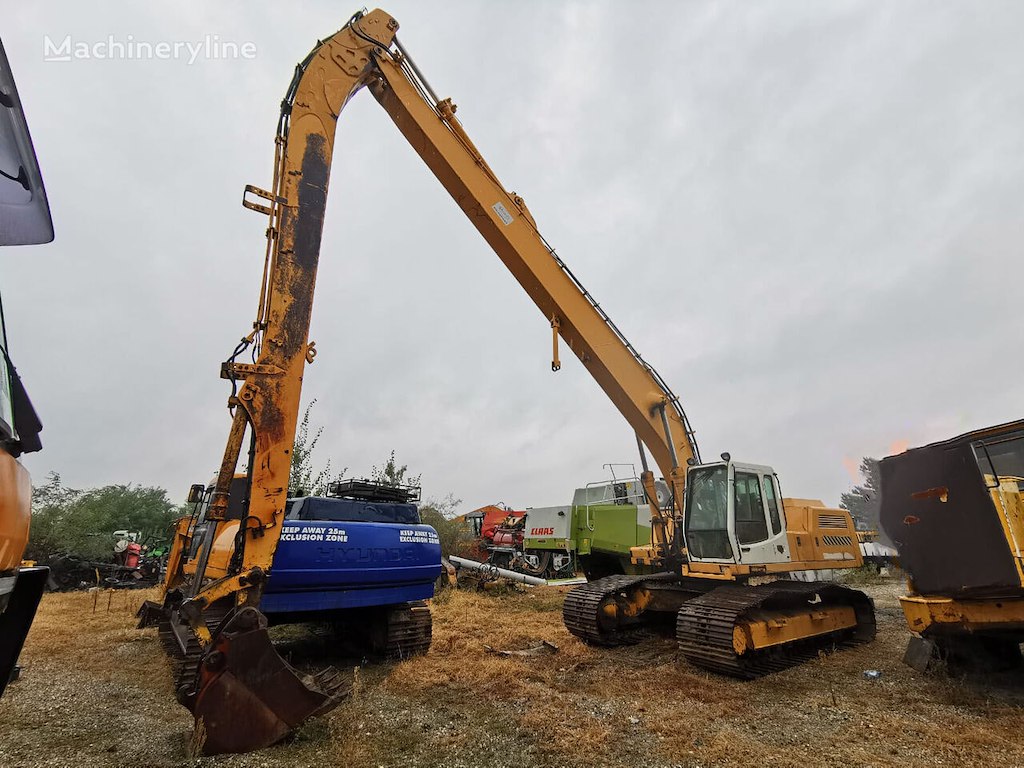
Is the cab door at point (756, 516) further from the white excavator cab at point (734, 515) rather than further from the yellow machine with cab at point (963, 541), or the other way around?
the yellow machine with cab at point (963, 541)

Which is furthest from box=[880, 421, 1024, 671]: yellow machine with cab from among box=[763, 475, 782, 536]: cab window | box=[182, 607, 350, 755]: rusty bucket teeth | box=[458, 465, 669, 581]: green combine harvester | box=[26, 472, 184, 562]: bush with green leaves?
box=[26, 472, 184, 562]: bush with green leaves

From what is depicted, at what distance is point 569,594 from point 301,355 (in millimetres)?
5079

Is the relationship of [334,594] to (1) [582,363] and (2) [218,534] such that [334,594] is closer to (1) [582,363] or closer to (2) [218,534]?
(2) [218,534]

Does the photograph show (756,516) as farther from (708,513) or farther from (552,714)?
(552,714)

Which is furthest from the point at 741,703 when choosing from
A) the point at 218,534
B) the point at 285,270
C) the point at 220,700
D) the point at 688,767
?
the point at 285,270

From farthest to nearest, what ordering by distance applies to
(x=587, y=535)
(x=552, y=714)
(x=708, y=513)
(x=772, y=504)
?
(x=587, y=535), (x=772, y=504), (x=708, y=513), (x=552, y=714)

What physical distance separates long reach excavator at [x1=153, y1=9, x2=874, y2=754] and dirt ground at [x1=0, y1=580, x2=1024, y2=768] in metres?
0.36

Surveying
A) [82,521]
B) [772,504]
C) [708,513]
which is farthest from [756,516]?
[82,521]

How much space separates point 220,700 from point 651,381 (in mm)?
6042

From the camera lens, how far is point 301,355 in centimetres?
463

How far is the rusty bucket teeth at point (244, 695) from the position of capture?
11.1ft

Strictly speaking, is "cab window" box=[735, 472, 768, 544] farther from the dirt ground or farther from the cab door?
the dirt ground

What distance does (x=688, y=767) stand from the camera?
344 cm

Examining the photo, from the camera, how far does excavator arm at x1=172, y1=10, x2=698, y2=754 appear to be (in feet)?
11.4
